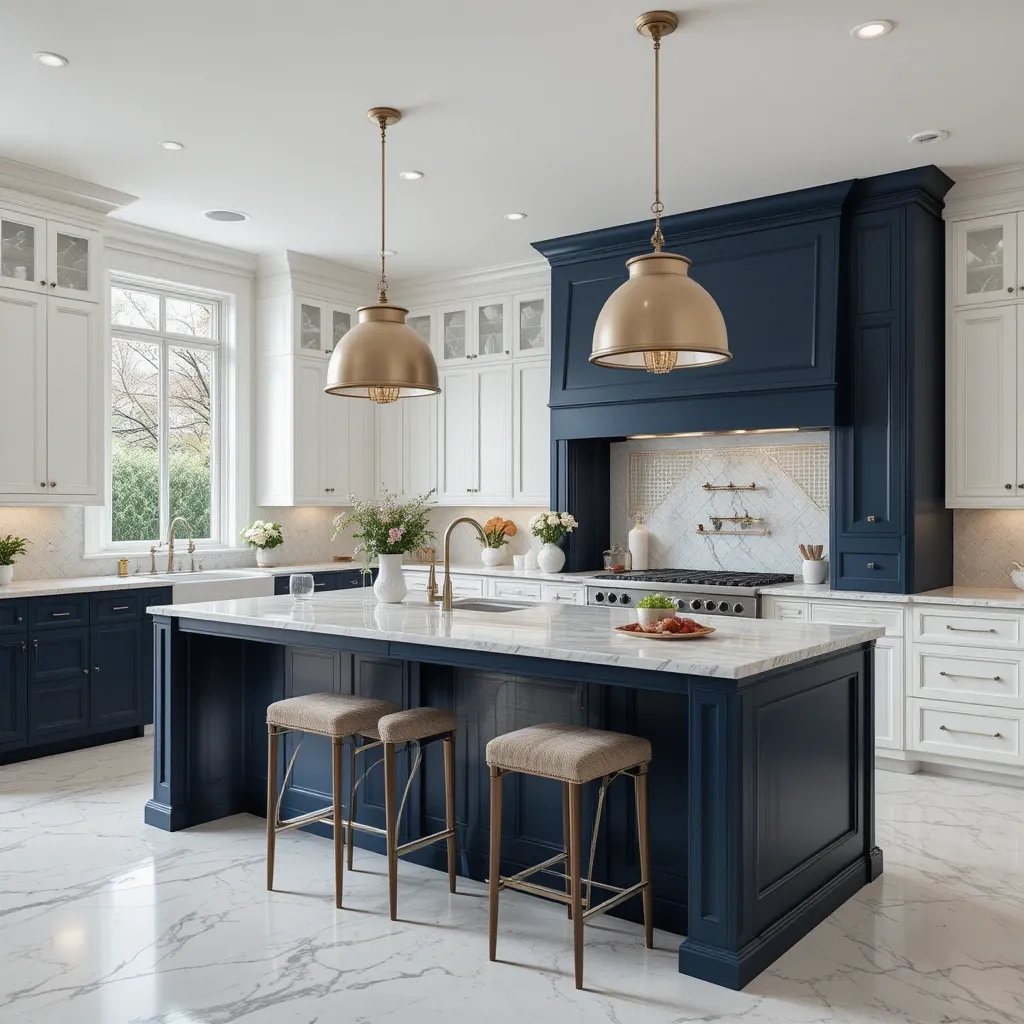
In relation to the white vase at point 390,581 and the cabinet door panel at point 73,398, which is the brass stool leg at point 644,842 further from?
the cabinet door panel at point 73,398

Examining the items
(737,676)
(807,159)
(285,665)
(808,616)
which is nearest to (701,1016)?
(737,676)

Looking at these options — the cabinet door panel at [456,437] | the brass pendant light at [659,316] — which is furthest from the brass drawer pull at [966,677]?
the cabinet door panel at [456,437]

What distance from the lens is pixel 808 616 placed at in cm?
509

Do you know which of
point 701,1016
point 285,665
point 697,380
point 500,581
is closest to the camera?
point 701,1016

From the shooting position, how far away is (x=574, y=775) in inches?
107

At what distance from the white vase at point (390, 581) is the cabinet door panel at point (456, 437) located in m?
2.94

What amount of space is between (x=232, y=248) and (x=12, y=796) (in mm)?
3811

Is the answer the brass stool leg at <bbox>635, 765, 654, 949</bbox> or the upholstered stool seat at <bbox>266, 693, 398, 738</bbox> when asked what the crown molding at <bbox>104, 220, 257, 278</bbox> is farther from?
the brass stool leg at <bbox>635, 765, 654, 949</bbox>

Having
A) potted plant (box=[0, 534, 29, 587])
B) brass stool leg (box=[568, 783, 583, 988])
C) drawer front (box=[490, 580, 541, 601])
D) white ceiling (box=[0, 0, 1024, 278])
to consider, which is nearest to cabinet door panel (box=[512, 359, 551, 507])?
drawer front (box=[490, 580, 541, 601])

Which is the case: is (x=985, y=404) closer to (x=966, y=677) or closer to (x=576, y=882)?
(x=966, y=677)

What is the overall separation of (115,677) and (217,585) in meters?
0.76

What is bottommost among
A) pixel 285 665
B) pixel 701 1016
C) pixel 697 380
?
pixel 701 1016

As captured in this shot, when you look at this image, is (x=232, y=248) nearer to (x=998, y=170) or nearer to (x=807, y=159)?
(x=807, y=159)

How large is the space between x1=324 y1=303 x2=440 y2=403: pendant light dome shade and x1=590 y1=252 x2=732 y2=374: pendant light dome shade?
3.15 ft
